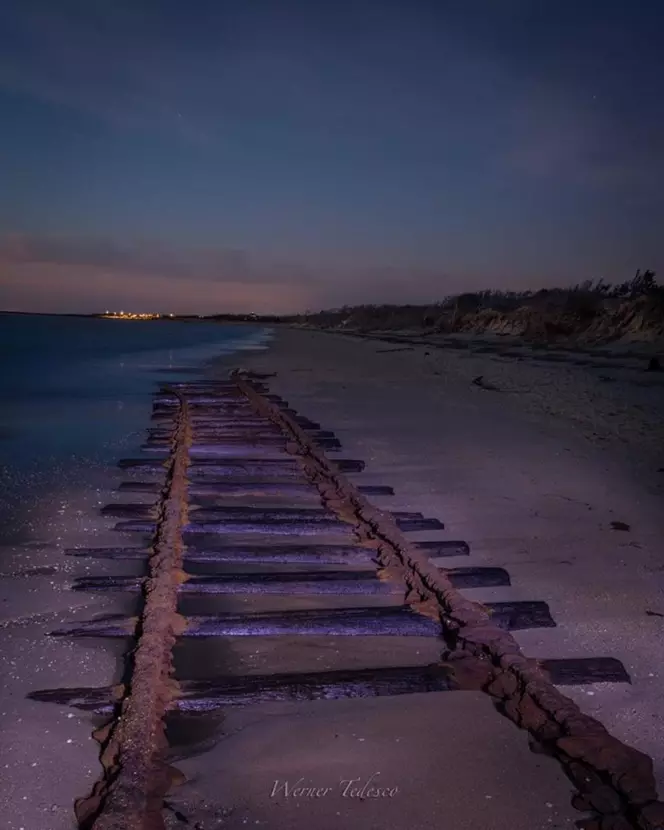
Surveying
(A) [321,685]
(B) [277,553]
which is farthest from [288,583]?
(A) [321,685]

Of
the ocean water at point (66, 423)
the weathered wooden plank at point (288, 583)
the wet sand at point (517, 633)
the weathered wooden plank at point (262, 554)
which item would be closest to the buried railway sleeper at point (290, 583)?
the weathered wooden plank at point (288, 583)

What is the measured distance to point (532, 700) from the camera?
2.32 metres

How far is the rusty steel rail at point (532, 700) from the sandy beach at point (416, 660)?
7 centimetres

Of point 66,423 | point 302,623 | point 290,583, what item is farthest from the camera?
point 66,423

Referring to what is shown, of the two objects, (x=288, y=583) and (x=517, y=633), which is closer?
(x=517, y=633)

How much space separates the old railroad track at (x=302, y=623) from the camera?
1956mm

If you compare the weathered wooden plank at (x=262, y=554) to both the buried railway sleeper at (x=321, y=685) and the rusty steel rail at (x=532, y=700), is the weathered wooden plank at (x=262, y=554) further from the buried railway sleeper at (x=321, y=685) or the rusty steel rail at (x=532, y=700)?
the buried railway sleeper at (x=321, y=685)

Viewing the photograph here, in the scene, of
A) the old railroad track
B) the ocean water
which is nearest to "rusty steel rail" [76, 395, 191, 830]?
the old railroad track

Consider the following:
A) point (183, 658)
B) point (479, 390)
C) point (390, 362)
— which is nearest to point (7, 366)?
point (390, 362)

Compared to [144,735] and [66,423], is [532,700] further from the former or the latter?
[66,423]

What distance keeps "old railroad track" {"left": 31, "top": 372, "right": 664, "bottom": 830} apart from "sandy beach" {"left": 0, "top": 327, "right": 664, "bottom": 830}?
0.22 ft

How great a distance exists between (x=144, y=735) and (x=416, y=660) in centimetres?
115

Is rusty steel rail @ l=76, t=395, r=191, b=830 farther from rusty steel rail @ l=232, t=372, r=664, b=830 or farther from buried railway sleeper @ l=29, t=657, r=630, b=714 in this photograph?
rusty steel rail @ l=232, t=372, r=664, b=830

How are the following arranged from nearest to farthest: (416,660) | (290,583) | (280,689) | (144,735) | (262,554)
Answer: (144,735) < (280,689) < (416,660) < (290,583) < (262,554)
